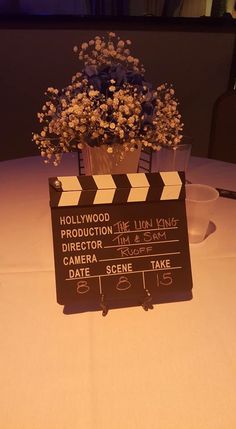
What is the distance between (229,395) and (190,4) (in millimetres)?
2883

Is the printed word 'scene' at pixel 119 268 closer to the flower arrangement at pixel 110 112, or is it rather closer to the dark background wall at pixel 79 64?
the flower arrangement at pixel 110 112

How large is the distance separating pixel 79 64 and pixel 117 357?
248 cm

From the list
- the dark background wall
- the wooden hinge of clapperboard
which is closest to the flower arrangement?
the wooden hinge of clapperboard

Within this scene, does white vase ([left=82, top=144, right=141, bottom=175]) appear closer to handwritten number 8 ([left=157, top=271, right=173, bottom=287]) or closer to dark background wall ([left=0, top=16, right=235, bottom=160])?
handwritten number 8 ([left=157, top=271, right=173, bottom=287])

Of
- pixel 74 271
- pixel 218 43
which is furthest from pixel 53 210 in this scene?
pixel 218 43

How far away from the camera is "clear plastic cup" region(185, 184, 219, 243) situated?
2.95ft

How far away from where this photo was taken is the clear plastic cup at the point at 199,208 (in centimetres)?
90

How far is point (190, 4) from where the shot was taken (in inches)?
110

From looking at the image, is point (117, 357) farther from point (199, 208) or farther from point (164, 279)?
point (199, 208)

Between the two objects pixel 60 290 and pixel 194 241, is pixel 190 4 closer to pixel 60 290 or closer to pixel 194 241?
pixel 194 241

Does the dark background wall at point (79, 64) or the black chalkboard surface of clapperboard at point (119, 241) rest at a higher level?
the dark background wall at point (79, 64)

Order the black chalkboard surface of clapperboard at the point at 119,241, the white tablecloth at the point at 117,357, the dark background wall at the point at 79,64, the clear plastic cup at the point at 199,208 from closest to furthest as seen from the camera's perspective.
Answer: the white tablecloth at the point at 117,357 → the black chalkboard surface of clapperboard at the point at 119,241 → the clear plastic cup at the point at 199,208 → the dark background wall at the point at 79,64

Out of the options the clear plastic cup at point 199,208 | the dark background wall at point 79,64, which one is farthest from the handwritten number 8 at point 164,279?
the dark background wall at point 79,64

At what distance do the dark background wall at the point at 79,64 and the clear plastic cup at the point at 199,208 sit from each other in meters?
2.09
